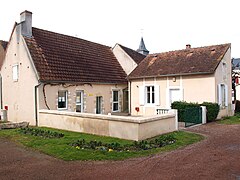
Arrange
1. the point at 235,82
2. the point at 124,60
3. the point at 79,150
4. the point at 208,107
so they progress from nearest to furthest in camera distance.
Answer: the point at 79,150 < the point at 208,107 < the point at 124,60 < the point at 235,82

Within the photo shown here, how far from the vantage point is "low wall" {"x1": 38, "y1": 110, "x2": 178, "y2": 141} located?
9.55 metres

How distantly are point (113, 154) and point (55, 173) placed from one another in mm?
2144

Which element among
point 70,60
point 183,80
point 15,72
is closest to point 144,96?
point 183,80

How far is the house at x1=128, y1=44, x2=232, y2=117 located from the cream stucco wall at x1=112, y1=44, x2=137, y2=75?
6.72 ft

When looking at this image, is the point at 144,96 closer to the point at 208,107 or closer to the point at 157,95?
the point at 157,95

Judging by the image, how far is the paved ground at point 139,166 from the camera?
18.8ft

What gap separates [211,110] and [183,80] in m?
3.17

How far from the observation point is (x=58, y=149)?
26.9 feet

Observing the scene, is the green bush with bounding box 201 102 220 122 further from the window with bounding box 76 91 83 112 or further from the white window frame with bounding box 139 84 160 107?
the window with bounding box 76 91 83 112

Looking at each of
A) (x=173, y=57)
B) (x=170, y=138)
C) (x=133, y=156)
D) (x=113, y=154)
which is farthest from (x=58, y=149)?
(x=173, y=57)

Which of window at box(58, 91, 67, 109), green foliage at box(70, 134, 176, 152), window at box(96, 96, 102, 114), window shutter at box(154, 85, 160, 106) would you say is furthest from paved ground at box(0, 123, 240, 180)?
window at box(96, 96, 102, 114)

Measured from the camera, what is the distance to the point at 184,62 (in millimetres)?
18328

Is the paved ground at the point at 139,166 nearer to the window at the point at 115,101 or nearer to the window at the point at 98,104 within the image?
the window at the point at 98,104

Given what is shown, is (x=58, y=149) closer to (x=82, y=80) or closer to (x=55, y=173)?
(x=55, y=173)
